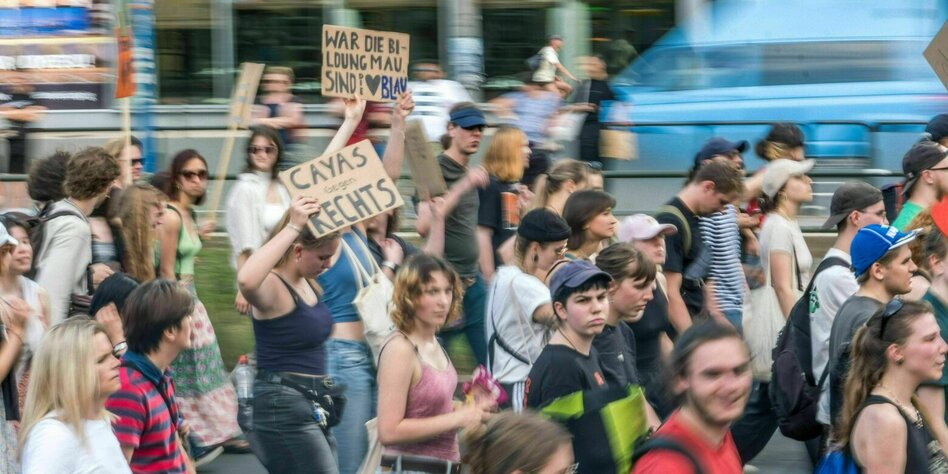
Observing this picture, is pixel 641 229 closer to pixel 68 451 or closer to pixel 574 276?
Result: pixel 574 276

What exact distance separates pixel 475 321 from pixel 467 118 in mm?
1105

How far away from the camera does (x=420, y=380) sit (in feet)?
16.8

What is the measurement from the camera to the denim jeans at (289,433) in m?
5.70

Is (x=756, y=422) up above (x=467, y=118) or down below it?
below

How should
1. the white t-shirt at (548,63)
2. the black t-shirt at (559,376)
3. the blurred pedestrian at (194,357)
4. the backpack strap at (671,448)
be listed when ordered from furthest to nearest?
the white t-shirt at (548,63) → the blurred pedestrian at (194,357) → the black t-shirt at (559,376) → the backpack strap at (671,448)

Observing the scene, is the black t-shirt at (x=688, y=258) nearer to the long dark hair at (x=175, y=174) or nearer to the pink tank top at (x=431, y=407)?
the pink tank top at (x=431, y=407)

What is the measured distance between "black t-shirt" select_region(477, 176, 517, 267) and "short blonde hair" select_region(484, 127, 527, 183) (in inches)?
1.8

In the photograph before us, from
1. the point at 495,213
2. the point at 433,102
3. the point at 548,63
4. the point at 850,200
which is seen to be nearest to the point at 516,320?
the point at 850,200

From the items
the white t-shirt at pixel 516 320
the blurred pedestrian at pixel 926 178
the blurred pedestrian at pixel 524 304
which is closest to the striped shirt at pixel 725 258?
the blurred pedestrian at pixel 926 178

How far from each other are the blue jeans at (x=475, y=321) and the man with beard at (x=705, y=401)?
4214 millimetres

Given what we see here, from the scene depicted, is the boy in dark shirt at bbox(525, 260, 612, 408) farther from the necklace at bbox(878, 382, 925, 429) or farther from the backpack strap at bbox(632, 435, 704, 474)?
the backpack strap at bbox(632, 435, 704, 474)

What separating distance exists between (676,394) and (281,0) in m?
13.9

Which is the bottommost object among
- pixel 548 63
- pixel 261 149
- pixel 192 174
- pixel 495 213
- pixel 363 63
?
pixel 495 213

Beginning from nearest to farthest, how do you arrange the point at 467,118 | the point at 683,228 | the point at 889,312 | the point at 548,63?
1. the point at 889,312
2. the point at 683,228
3. the point at 467,118
4. the point at 548,63
